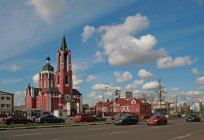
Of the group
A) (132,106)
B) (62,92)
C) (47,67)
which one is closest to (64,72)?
(62,92)

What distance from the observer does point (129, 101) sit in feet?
500

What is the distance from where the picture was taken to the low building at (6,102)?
5044 inches

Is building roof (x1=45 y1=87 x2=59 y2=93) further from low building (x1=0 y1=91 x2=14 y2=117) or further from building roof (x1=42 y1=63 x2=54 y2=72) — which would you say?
building roof (x1=42 y1=63 x2=54 y2=72)

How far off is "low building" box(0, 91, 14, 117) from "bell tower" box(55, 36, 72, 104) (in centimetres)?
1795

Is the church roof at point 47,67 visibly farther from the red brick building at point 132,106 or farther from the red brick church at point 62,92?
the red brick building at point 132,106

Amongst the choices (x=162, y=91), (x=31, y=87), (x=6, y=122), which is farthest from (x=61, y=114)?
(x=31, y=87)

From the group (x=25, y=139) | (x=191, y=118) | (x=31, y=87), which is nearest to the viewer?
(x=25, y=139)

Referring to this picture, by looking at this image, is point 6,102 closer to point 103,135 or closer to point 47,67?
point 47,67

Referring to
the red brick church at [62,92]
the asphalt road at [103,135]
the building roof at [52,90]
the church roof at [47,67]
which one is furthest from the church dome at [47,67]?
the asphalt road at [103,135]

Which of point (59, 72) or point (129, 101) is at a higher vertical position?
point (59, 72)

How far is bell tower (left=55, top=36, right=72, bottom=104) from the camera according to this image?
12950 centimetres

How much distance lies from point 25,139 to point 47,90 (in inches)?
4350

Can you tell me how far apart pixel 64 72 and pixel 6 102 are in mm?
23928

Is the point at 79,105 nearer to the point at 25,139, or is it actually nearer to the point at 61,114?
the point at 61,114
